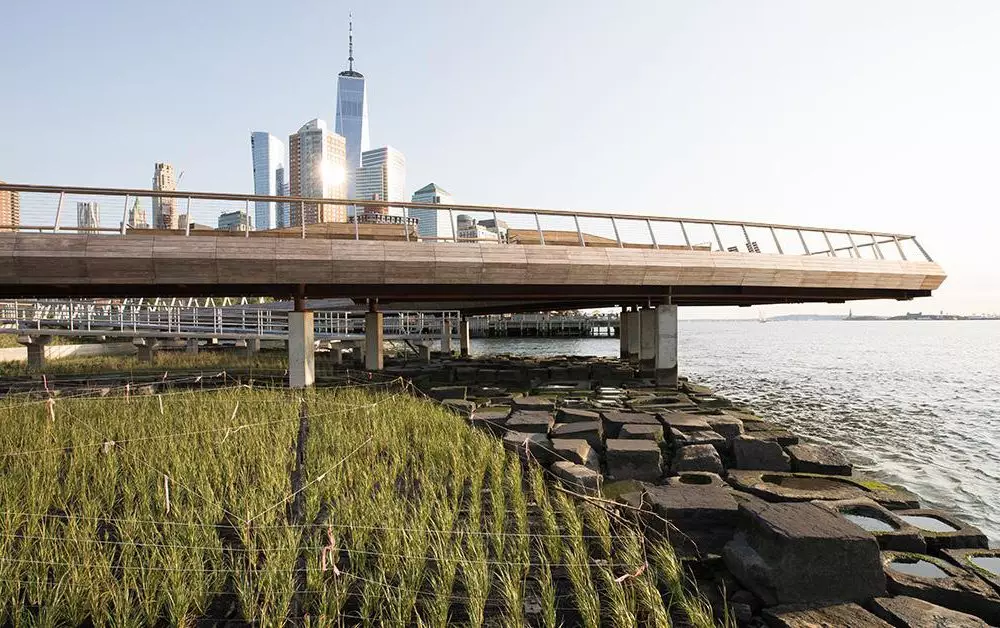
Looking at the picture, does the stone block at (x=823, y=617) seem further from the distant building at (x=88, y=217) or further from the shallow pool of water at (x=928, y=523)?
the distant building at (x=88, y=217)

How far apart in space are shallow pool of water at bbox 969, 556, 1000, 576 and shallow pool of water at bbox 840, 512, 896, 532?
773 mm

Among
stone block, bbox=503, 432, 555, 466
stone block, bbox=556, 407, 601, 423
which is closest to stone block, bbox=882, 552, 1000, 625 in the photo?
stone block, bbox=503, 432, 555, 466

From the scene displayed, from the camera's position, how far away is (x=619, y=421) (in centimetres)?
1184

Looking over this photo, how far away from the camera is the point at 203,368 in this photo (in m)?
25.2

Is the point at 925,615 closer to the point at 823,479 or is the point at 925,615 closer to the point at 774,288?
the point at 823,479

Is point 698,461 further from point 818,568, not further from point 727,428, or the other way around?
point 818,568

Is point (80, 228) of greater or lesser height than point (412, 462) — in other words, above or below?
above

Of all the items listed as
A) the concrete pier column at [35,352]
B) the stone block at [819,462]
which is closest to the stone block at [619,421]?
the stone block at [819,462]

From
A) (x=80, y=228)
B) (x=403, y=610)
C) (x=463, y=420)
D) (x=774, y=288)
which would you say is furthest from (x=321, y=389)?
(x=774, y=288)

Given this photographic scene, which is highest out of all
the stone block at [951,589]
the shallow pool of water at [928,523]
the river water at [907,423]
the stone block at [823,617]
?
the stone block at [823,617]

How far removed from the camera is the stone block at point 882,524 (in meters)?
6.25

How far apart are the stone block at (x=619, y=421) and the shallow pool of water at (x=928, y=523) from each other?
189 inches

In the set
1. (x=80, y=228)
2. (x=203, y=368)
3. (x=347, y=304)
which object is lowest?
(x=203, y=368)

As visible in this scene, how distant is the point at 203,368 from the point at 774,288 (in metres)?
24.5
